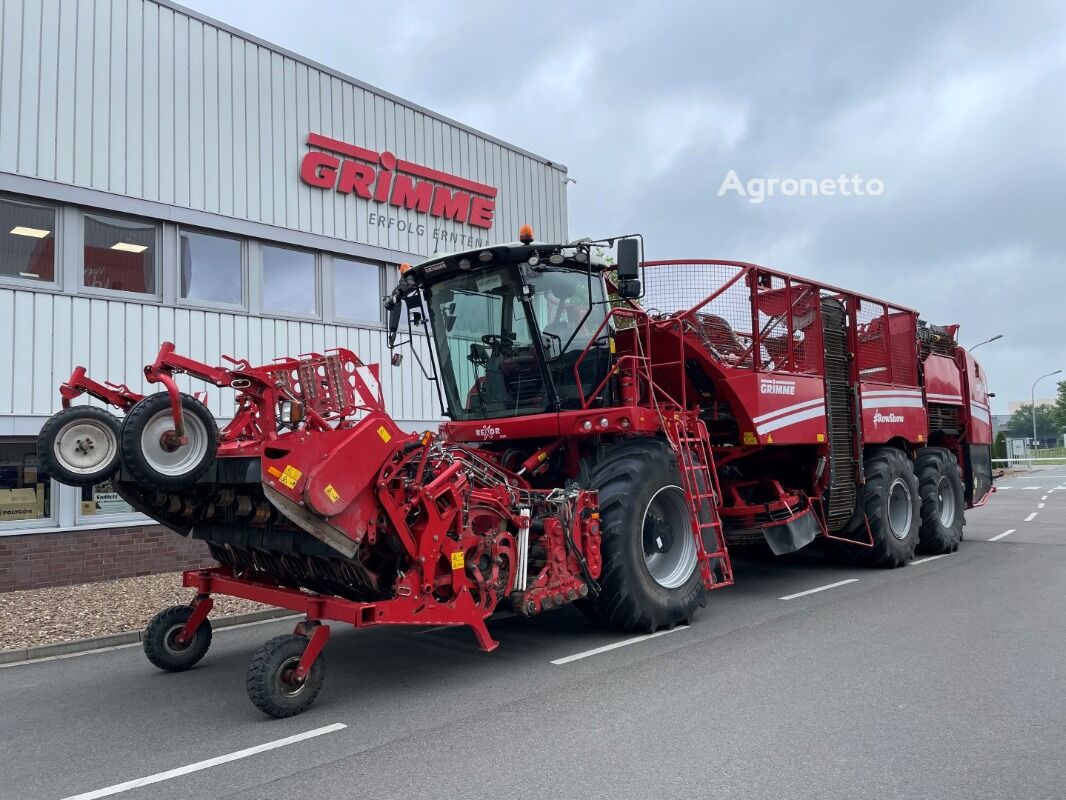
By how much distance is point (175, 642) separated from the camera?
586cm

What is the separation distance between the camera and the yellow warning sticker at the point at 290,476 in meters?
4.55

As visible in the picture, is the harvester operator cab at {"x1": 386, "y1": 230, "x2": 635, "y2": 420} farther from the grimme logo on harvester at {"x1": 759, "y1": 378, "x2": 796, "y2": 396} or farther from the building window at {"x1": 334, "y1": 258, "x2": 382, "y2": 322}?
the building window at {"x1": 334, "y1": 258, "x2": 382, "y2": 322}

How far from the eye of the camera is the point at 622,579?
20.7 feet

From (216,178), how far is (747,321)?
7255 mm

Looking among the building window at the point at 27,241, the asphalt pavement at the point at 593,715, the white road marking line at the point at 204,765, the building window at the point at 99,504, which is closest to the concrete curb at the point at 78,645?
the asphalt pavement at the point at 593,715

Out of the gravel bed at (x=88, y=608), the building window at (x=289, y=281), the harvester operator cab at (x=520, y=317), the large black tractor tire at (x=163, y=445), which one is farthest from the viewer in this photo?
the building window at (x=289, y=281)

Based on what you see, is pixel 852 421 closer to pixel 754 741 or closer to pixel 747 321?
pixel 747 321

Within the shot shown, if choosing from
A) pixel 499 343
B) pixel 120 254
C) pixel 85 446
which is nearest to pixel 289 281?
pixel 120 254

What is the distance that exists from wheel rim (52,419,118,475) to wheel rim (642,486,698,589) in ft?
13.4

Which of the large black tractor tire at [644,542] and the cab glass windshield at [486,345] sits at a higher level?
the cab glass windshield at [486,345]

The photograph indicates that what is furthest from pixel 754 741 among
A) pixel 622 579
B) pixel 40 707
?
pixel 40 707

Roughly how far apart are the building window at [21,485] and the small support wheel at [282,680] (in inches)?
241

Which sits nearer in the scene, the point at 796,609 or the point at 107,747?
the point at 107,747

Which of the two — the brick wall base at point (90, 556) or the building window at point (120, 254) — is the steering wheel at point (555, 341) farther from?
the building window at point (120, 254)
